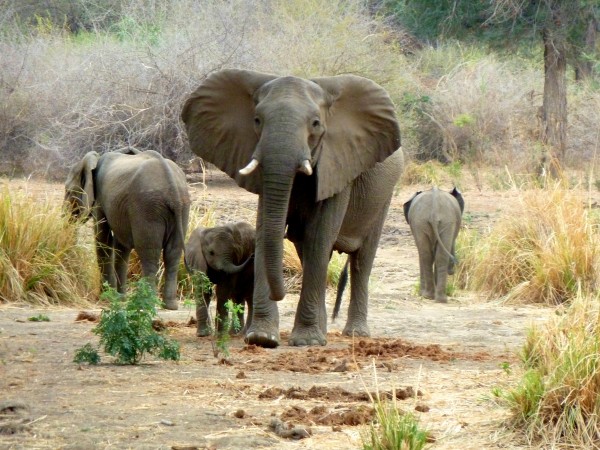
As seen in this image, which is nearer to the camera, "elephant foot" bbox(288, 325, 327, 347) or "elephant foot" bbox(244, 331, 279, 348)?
"elephant foot" bbox(244, 331, 279, 348)

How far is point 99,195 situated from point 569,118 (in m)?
19.8

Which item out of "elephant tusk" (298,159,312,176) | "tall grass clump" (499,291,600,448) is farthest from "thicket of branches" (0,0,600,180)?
"tall grass clump" (499,291,600,448)

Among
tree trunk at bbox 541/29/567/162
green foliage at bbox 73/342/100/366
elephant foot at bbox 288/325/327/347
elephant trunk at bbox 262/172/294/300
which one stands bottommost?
elephant foot at bbox 288/325/327/347

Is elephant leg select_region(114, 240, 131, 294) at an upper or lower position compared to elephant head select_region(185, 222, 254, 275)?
lower

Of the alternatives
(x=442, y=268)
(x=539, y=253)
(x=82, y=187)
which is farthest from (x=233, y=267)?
(x=442, y=268)

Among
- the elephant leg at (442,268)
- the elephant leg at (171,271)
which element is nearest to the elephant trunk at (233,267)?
the elephant leg at (171,271)

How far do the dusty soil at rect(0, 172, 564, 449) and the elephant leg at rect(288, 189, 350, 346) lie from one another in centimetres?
22

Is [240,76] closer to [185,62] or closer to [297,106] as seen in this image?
[297,106]

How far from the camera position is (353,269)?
10.4m

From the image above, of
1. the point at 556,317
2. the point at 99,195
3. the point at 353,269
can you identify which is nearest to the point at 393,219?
the point at 99,195

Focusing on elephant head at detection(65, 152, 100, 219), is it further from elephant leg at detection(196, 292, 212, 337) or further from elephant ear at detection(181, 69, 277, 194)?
elephant ear at detection(181, 69, 277, 194)

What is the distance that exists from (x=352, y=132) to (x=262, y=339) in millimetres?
1637

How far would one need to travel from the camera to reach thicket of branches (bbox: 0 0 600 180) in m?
22.4

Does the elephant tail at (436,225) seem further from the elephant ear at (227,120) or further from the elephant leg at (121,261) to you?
the elephant ear at (227,120)
